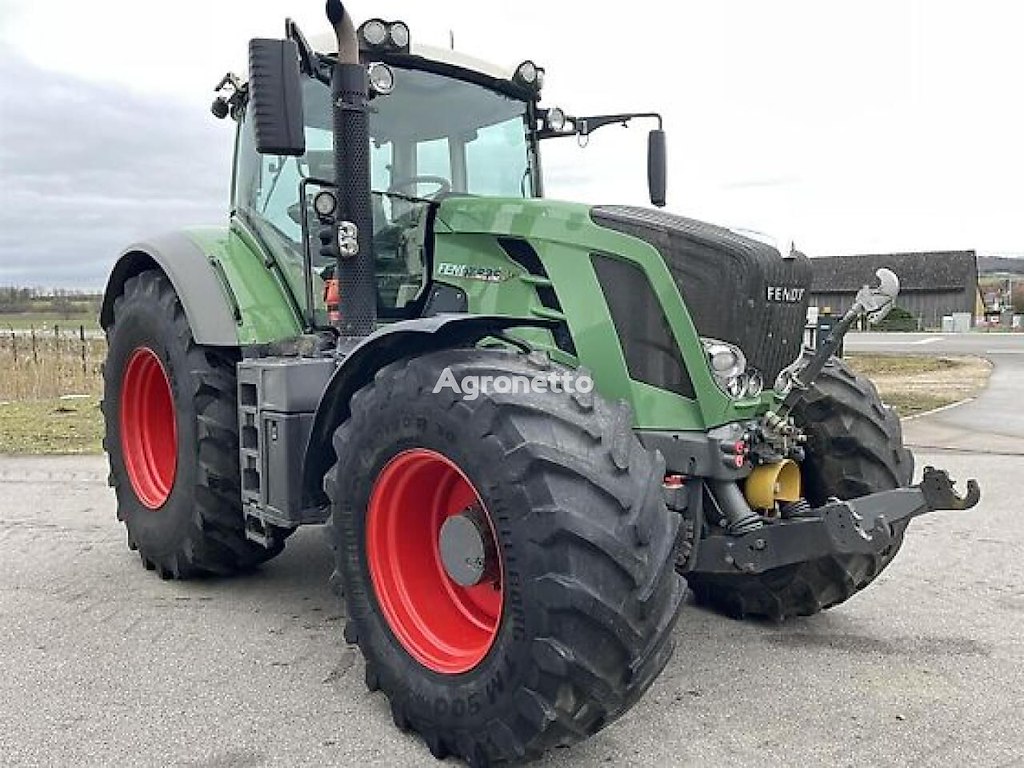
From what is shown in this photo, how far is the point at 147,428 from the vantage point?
555 centimetres

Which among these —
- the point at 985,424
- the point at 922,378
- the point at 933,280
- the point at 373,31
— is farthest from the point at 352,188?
the point at 933,280

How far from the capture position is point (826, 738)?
3.18 metres

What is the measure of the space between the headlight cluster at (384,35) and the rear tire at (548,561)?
170 centimetres

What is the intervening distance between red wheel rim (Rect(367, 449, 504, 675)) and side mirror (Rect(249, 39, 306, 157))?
1240 millimetres

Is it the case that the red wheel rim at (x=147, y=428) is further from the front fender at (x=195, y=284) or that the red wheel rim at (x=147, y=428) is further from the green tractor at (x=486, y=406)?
the front fender at (x=195, y=284)

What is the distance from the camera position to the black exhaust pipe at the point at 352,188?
12.4 feet

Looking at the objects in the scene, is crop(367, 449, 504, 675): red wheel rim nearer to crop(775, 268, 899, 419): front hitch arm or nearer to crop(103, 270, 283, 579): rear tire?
crop(775, 268, 899, 419): front hitch arm

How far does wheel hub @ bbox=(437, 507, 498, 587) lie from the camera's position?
313 centimetres

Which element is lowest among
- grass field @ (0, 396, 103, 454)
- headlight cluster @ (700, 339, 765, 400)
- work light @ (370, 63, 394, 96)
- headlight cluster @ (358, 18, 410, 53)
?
grass field @ (0, 396, 103, 454)

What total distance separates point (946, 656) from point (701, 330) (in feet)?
5.85

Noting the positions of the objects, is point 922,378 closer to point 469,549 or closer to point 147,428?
point 147,428

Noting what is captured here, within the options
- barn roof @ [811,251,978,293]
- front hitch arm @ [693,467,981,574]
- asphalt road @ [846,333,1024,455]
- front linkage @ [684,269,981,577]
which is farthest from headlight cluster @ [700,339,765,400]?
barn roof @ [811,251,978,293]

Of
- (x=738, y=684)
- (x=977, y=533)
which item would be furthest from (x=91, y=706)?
(x=977, y=533)

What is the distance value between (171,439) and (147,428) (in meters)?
0.16
